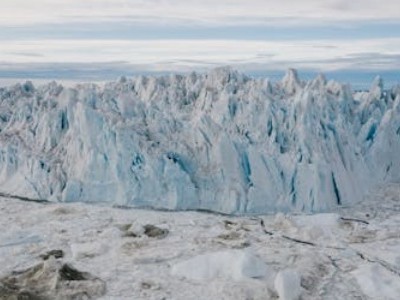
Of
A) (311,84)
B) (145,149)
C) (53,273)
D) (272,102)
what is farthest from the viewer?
(311,84)

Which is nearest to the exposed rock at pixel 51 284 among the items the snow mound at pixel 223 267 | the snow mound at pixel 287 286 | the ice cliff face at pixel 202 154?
the snow mound at pixel 223 267

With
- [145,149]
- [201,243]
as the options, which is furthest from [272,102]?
[201,243]

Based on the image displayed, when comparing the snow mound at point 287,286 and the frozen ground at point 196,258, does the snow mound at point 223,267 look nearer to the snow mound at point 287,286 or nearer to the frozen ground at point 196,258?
the frozen ground at point 196,258

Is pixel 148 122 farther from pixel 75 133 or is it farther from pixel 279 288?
pixel 279 288

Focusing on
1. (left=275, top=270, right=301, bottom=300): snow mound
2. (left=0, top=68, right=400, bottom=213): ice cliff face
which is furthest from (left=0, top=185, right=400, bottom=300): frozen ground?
(left=0, top=68, right=400, bottom=213): ice cliff face

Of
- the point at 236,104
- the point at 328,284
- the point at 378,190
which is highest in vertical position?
the point at 236,104

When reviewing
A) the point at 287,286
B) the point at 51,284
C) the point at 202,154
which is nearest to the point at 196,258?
the point at 287,286
